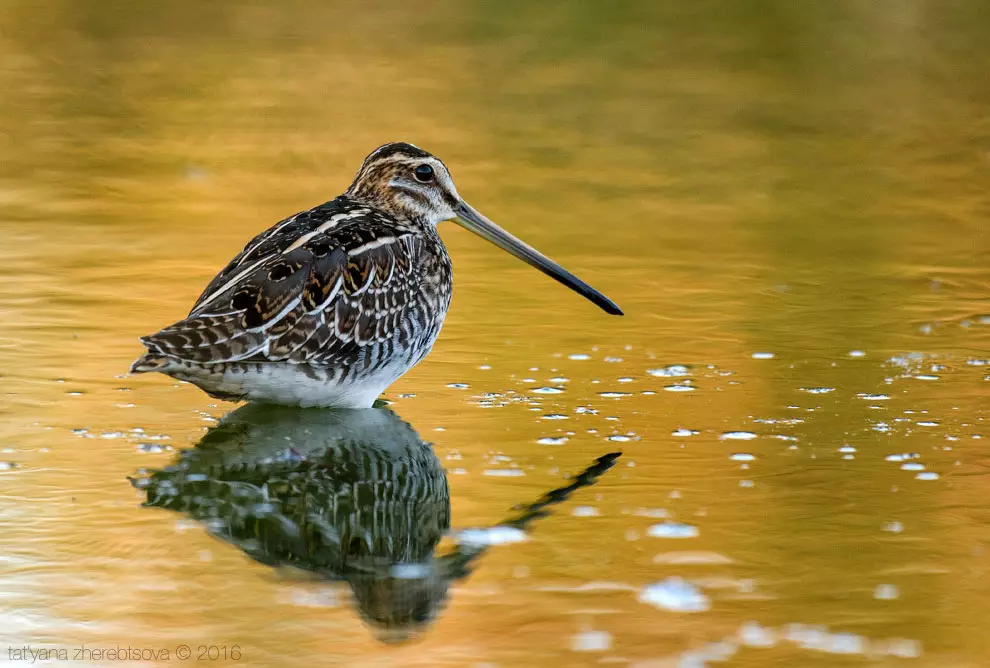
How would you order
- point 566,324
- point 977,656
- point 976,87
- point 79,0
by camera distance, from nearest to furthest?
point 977,656, point 566,324, point 976,87, point 79,0

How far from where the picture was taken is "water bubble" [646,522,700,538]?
5.21m

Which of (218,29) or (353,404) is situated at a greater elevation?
(218,29)

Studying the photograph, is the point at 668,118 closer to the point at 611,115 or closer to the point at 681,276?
the point at 611,115

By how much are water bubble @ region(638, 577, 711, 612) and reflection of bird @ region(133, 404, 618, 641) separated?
0.59 m

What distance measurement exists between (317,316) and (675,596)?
2200 mm

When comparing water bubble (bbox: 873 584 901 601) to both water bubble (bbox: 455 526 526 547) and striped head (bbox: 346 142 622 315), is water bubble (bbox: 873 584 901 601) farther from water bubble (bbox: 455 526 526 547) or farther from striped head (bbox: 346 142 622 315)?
striped head (bbox: 346 142 622 315)

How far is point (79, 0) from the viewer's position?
696 inches

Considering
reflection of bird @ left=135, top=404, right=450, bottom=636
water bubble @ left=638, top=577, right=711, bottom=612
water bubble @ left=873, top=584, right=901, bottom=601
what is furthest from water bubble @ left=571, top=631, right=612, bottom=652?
water bubble @ left=873, top=584, right=901, bottom=601

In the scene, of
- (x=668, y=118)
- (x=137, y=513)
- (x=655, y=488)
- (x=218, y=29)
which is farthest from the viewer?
(x=218, y=29)

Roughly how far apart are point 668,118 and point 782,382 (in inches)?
251

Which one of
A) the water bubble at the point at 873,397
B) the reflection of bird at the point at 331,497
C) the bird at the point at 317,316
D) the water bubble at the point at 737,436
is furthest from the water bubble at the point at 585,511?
the water bubble at the point at 873,397

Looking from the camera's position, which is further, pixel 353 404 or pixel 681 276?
pixel 681 276

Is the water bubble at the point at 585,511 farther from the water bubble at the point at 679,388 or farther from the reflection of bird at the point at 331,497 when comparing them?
the water bubble at the point at 679,388

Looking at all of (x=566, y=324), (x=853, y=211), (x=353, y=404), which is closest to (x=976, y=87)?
Answer: (x=853, y=211)
